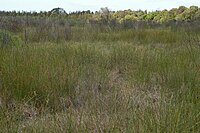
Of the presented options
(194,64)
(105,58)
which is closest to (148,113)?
(194,64)

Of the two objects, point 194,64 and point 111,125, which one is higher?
point 194,64

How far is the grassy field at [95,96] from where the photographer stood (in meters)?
1.61

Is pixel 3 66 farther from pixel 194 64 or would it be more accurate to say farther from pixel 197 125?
pixel 194 64

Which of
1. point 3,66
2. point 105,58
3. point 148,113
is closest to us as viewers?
point 148,113

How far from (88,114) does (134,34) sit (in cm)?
625

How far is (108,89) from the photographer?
9.48 ft

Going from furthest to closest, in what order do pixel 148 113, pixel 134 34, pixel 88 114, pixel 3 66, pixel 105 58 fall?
1. pixel 134 34
2. pixel 105 58
3. pixel 3 66
4. pixel 88 114
5. pixel 148 113

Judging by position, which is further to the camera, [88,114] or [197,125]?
[88,114]

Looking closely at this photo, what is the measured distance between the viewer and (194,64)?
289 centimetres

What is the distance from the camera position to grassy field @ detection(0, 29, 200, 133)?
1.61m

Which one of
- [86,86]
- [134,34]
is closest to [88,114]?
[86,86]

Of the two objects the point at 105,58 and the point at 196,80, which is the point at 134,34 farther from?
the point at 196,80

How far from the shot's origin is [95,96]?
7.74 feet

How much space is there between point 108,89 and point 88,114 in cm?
101
